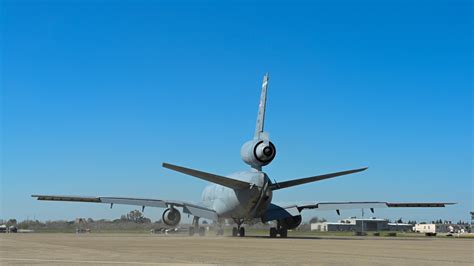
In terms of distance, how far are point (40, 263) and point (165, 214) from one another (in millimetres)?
35954

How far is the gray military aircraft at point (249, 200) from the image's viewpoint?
4259 cm

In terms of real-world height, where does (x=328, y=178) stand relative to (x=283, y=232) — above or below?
above

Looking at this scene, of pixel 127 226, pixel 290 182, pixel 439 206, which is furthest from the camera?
pixel 127 226

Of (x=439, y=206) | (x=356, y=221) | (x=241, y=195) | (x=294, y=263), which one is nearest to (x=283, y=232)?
(x=241, y=195)

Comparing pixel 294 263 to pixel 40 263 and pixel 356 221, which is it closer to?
pixel 40 263

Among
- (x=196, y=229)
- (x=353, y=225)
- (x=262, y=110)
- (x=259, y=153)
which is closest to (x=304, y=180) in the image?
(x=259, y=153)

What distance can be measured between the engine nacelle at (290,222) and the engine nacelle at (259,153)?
7.68 m

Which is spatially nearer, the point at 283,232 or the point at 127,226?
the point at 283,232

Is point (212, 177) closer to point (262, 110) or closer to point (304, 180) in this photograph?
point (304, 180)

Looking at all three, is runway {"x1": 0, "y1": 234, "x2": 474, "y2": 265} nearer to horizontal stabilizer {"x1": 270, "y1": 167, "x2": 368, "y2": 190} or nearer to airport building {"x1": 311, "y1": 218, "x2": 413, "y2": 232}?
horizontal stabilizer {"x1": 270, "y1": 167, "x2": 368, "y2": 190}

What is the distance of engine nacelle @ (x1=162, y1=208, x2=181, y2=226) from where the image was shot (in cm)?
5125

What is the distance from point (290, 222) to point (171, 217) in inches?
402

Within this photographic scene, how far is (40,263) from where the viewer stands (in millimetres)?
15586

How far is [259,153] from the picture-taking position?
42594 mm
